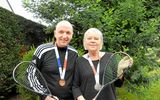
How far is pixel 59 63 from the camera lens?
5160mm

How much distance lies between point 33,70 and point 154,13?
5024 mm

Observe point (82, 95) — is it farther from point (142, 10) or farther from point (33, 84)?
point (142, 10)

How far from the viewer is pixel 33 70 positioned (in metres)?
5.20

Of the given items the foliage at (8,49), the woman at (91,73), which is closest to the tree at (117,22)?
the foliage at (8,49)

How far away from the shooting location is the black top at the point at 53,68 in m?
5.13

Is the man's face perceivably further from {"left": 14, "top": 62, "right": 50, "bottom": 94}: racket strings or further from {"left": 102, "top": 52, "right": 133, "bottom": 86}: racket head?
{"left": 102, "top": 52, "right": 133, "bottom": 86}: racket head

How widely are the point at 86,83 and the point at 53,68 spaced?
1.47 ft

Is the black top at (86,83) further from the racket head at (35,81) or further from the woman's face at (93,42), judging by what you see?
the racket head at (35,81)

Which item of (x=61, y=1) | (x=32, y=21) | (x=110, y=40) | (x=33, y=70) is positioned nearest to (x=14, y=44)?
(x=32, y=21)

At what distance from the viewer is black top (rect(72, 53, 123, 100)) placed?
5.07 metres

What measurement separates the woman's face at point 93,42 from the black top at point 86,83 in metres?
0.16

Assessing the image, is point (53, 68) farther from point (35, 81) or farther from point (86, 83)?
point (86, 83)

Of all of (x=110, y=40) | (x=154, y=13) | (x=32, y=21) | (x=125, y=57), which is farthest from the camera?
(x=32, y=21)

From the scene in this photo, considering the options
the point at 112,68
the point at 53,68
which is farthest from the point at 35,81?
the point at 112,68
